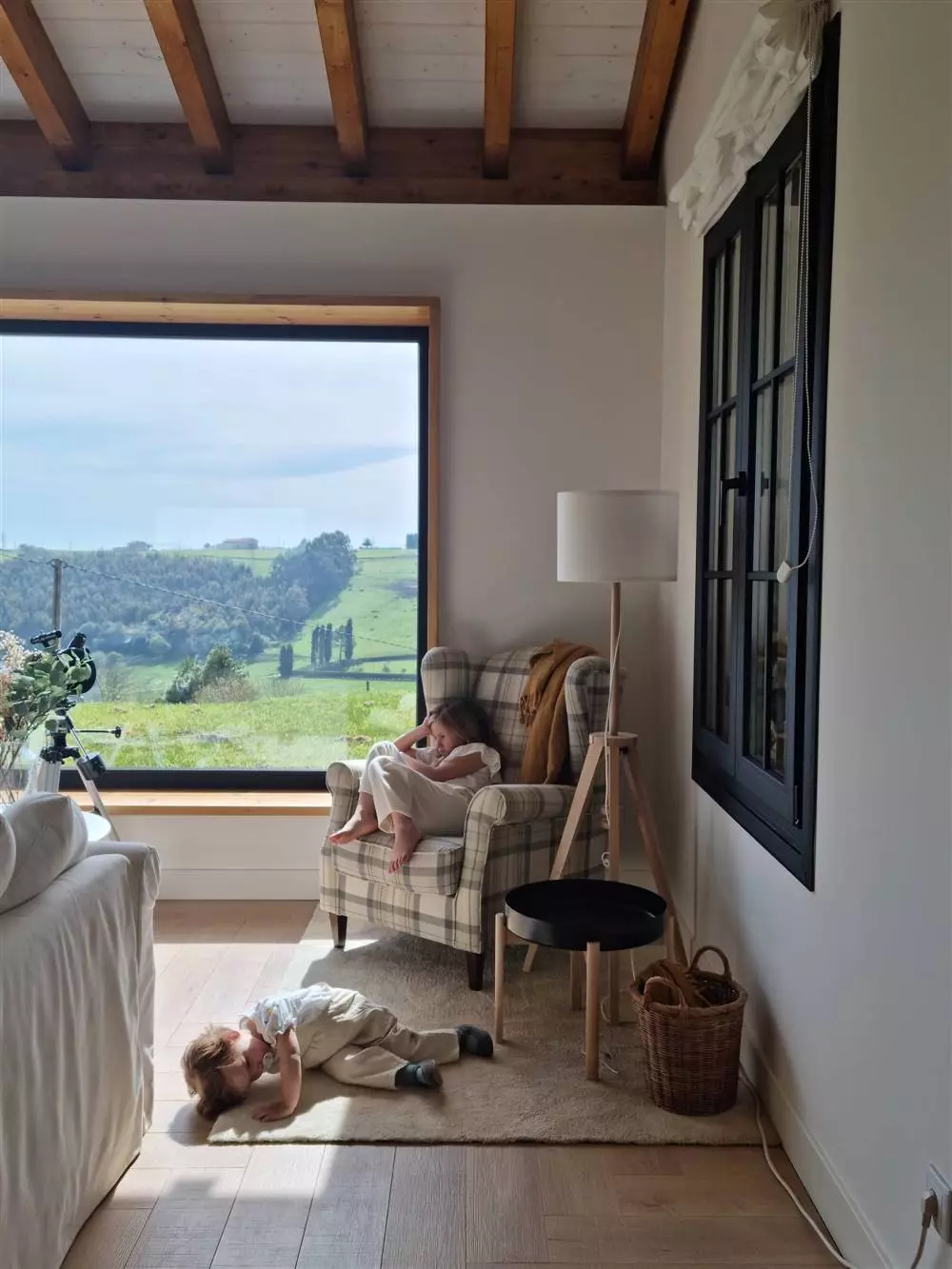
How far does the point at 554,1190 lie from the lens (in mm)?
2178

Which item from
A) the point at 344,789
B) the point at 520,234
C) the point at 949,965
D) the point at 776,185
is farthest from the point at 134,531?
the point at 949,965

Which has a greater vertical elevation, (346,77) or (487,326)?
(346,77)

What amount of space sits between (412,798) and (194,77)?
8.19 feet

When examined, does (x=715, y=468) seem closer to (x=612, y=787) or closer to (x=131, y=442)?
(x=612, y=787)

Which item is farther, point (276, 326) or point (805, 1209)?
point (276, 326)

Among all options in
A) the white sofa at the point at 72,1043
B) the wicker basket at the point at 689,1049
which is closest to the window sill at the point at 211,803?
the white sofa at the point at 72,1043

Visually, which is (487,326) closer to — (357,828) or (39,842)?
(357,828)

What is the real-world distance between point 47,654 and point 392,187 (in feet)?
7.06

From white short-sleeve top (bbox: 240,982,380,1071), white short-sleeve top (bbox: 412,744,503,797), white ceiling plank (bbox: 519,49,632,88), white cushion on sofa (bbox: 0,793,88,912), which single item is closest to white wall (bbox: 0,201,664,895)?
white ceiling plank (bbox: 519,49,632,88)

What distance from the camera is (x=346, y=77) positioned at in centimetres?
364

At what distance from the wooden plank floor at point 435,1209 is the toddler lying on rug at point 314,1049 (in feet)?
0.40

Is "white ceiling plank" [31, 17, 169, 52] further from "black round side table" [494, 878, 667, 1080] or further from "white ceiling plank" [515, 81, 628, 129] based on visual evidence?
"black round side table" [494, 878, 667, 1080]

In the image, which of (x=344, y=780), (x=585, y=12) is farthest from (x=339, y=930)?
(x=585, y=12)

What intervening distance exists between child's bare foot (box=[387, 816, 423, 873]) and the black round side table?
43 cm
